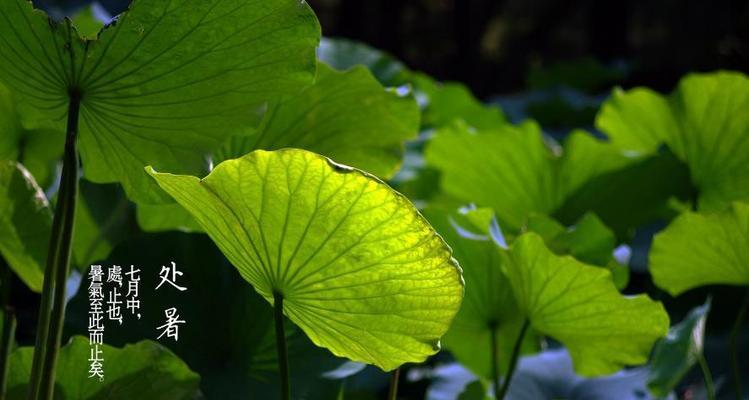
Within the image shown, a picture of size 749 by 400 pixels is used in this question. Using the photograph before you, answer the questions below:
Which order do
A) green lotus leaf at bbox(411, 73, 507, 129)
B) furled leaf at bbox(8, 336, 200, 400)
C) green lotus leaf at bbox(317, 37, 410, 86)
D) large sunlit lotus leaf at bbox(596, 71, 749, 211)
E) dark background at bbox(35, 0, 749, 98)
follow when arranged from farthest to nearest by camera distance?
dark background at bbox(35, 0, 749, 98) < green lotus leaf at bbox(411, 73, 507, 129) < green lotus leaf at bbox(317, 37, 410, 86) < large sunlit lotus leaf at bbox(596, 71, 749, 211) < furled leaf at bbox(8, 336, 200, 400)

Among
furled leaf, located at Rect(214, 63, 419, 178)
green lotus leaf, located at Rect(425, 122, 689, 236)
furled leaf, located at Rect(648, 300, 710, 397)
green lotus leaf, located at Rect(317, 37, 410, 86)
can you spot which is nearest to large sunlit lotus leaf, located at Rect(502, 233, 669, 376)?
furled leaf, located at Rect(648, 300, 710, 397)

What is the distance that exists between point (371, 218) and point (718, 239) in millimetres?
331

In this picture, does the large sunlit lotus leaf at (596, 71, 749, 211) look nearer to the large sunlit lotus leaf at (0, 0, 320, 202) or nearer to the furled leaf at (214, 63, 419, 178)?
the furled leaf at (214, 63, 419, 178)

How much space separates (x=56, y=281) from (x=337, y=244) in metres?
0.14

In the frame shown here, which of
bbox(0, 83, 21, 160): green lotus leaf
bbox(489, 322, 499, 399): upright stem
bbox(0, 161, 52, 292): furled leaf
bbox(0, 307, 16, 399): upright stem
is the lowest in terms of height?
bbox(489, 322, 499, 399): upright stem

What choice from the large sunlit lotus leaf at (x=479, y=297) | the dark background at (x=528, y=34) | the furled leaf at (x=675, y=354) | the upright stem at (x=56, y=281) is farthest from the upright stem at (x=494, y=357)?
the dark background at (x=528, y=34)

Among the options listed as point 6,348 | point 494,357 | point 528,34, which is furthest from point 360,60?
point 528,34

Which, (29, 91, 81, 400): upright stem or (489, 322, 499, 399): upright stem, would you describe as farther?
(489, 322, 499, 399): upright stem

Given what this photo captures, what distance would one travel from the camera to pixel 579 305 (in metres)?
0.66

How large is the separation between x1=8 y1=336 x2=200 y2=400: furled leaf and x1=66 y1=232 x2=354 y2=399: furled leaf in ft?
0.22

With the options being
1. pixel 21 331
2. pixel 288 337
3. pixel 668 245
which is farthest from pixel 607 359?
pixel 21 331

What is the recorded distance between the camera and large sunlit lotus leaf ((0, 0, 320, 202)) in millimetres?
495

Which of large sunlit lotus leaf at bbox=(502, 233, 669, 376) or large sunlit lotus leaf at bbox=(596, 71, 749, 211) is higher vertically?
large sunlit lotus leaf at bbox=(596, 71, 749, 211)

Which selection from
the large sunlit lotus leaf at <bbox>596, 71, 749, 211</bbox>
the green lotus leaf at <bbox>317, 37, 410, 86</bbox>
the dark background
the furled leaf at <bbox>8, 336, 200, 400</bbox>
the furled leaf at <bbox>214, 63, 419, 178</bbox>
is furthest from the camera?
the dark background
